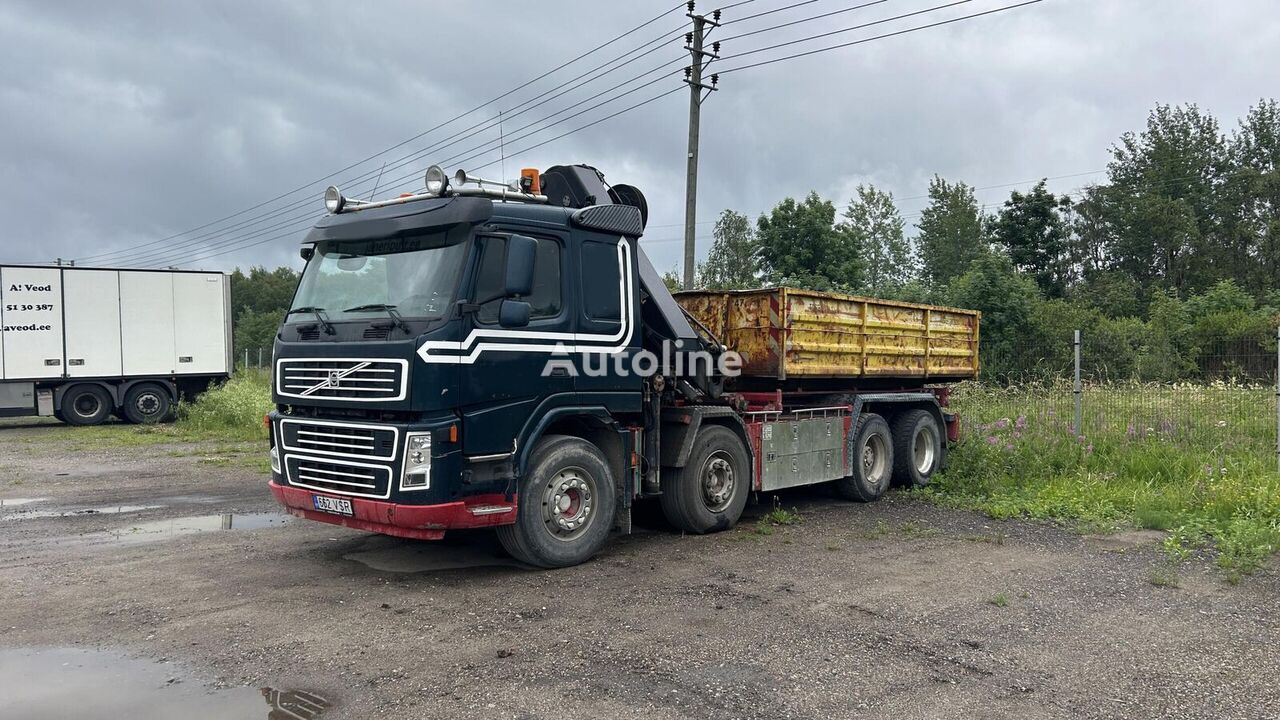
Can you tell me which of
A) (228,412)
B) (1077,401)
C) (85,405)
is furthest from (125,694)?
(85,405)

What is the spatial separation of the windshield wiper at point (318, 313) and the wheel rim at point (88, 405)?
15.7 metres

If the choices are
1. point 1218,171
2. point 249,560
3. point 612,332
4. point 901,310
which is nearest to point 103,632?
point 249,560

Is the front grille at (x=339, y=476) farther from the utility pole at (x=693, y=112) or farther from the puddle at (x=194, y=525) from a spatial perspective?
the utility pole at (x=693, y=112)

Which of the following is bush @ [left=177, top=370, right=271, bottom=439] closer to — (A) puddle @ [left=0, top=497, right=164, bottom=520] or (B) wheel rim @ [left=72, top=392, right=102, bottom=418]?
(B) wheel rim @ [left=72, top=392, right=102, bottom=418]

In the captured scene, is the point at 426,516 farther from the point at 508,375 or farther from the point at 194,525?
the point at 194,525

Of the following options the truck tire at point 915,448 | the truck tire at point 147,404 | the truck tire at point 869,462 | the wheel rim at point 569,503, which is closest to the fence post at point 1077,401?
the truck tire at point 915,448

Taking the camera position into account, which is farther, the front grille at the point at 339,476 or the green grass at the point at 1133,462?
the green grass at the point at 1133,462

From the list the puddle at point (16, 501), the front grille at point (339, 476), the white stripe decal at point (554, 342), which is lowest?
the puddle at point (16, 501)

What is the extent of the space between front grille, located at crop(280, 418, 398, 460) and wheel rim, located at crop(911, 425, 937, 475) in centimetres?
718

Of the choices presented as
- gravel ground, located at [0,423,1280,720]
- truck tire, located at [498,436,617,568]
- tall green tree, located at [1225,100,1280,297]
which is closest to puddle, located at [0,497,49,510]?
gravel ground, located at [0,423,1280,720]

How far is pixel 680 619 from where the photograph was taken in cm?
575

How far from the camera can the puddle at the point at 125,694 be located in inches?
169

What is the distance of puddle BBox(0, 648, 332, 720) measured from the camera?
169 inches

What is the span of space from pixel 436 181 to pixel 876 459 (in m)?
6.37
